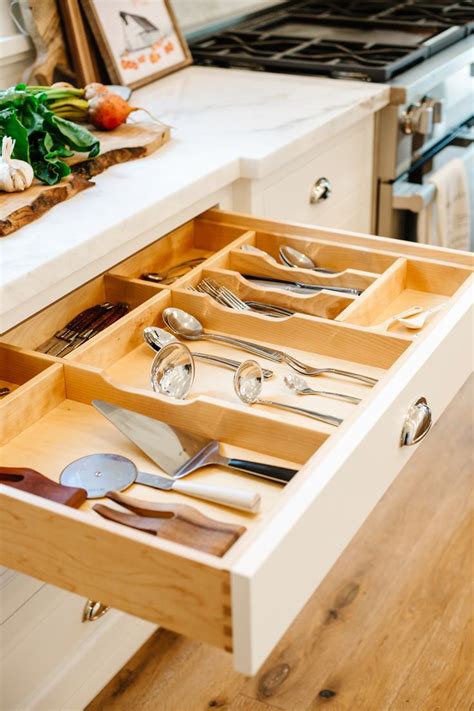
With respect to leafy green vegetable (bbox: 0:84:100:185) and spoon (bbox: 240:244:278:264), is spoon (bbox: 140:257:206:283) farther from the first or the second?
leafy green vegetable (bbox: 0:84:100:185)

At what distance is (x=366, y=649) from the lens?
5.72 feet

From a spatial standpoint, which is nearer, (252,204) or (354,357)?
(354,357)

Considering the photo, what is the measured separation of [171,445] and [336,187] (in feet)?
3.44

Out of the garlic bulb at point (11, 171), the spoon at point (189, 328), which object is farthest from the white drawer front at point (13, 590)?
the garlic bulb at point (11, 171)

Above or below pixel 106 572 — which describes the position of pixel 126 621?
below

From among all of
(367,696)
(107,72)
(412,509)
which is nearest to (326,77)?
(107,72)

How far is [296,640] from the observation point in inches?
69.7

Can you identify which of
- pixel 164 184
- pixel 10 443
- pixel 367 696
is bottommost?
pixel 367 696

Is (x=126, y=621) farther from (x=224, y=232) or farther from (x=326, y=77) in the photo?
(x=326, y=77)

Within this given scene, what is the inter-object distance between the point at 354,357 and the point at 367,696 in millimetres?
754

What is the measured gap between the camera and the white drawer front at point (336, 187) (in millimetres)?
1744

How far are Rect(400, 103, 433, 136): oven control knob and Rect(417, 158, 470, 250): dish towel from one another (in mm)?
136

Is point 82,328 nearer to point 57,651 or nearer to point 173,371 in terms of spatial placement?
point 173,371

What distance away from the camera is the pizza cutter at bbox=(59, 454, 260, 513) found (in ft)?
3.05
